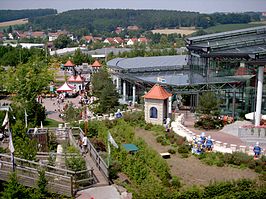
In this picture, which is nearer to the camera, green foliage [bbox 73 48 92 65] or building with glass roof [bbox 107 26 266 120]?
building with glass roof [bbox 107 26 266 120]

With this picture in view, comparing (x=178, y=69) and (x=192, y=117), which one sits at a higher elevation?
(x=178, y=69)

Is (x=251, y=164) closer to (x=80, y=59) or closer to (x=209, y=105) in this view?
(x=209, y=105)

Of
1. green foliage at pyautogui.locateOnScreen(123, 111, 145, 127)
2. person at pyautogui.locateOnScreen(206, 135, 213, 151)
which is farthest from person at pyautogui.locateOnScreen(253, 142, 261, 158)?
green foliage at pyautogui.locateOnScreen(123, 111, 145, 127)

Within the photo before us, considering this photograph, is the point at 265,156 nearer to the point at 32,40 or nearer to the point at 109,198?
the point at 109,198

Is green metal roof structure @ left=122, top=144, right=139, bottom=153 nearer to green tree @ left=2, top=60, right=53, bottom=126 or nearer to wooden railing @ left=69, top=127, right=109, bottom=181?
wooden railing @ left=69, top=127, right=109, bottom=181

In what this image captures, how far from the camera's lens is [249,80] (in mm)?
33000

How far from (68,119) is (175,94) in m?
10.4

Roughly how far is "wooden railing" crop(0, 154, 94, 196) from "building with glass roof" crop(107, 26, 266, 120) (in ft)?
54.7

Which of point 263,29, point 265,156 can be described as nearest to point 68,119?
point 265,156

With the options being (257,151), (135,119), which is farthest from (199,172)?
(135,119)

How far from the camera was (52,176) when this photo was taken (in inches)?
703

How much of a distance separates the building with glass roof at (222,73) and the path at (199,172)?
30.2 ft

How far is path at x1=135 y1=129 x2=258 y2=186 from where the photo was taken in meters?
20.7

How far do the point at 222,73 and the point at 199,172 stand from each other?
15.6 metres
